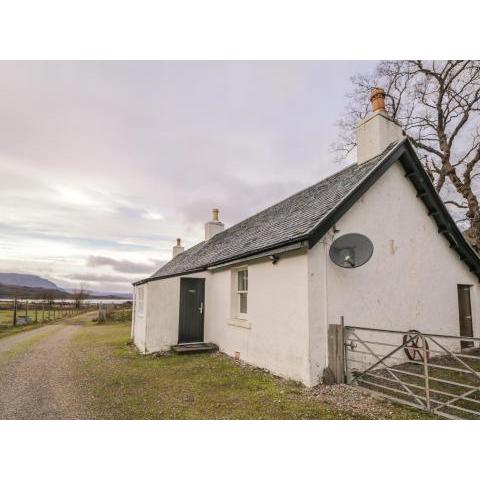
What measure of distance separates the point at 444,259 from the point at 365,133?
492 cm

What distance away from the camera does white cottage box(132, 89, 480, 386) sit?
7.26 metres

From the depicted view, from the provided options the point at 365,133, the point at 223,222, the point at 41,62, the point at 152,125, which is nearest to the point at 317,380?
the point at 365,133

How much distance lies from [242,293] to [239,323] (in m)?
1.10

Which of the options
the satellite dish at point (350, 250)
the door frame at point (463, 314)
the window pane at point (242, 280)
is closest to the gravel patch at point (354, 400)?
the satellite dish at point (350, 250)

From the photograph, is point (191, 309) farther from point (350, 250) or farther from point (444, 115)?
point (444, 115)

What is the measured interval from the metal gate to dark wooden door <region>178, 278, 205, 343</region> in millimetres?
6849

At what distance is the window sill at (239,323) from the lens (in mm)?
9350

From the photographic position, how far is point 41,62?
7.11 metres

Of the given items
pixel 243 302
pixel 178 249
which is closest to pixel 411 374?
pixel 243 302

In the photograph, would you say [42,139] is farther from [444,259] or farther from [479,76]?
[479,76]

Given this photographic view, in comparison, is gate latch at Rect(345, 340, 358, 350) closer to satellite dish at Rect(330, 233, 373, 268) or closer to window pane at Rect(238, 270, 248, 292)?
satellite dish at Rect(330, 233, 373, 268)

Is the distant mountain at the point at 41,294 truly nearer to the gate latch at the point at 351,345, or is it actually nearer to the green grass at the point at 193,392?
the green grass at the point at 193,392

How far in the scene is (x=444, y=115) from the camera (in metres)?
18.1

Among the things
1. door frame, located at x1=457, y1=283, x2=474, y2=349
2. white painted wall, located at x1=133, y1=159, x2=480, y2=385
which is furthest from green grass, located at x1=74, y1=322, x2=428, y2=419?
door frame, located at x1=457, y1=283, x2=474, y2=349
